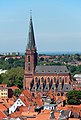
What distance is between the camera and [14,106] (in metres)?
61.1

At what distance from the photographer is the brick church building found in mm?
84250

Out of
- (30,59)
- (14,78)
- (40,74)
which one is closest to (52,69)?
(40,74)

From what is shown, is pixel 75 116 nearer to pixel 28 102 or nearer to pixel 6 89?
pixel 28 102

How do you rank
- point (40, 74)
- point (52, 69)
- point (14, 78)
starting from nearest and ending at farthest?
1. point (40, 74)
2. point (52, 69)
3. point (14, 78)

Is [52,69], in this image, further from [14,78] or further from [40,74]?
[14,78]

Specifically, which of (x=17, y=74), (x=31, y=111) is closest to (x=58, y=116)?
(x=31, y=111)

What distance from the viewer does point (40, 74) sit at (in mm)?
86375

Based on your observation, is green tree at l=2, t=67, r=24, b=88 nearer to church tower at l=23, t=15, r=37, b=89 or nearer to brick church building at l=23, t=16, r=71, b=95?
church tower at l=23, t=15, r=37, b=89

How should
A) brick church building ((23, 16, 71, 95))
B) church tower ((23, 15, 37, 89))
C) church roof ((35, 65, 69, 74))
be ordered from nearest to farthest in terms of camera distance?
brick church building ((23, 16, 71, 95)) → church tower ((23, 15, 37, 89)) → church roof ((35, 65, 69, 74))

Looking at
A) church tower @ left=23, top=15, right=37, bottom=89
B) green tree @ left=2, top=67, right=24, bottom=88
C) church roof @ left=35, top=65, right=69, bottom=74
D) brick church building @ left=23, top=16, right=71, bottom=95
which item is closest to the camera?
brick church building @ left=23, top=16, right=71, bottom=95

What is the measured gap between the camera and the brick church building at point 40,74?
8425 cm

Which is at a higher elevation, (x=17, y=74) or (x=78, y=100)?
(x=78, y=100)

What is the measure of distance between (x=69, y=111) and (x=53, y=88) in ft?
100

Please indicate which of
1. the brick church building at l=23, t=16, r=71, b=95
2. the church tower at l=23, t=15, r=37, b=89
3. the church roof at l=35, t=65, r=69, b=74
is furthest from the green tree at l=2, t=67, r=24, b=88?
the church roof at l=35, t=65, r=69, b=74
